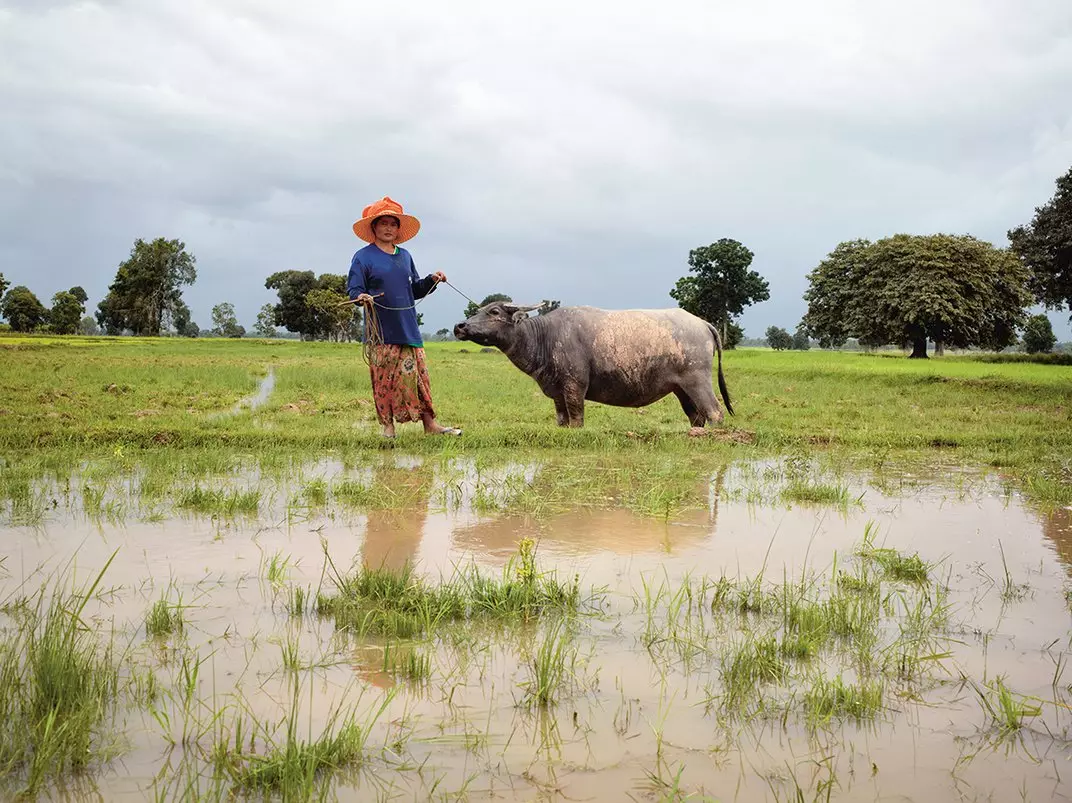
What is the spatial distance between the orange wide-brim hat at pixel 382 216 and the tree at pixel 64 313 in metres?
84.7

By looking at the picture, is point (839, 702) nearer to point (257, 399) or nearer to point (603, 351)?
point (603, 351)

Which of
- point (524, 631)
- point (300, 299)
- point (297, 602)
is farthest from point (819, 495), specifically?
point (300, 299)

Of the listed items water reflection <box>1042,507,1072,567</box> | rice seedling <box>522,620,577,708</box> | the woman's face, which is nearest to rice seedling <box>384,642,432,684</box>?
rice seedling <box>522,620,577,708</box>

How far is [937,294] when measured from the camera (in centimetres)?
3641

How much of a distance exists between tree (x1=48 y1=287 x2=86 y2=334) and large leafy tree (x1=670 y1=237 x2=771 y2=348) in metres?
57.0

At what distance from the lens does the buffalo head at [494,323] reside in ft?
28.6

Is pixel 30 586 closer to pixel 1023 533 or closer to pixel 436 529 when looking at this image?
pixel 436 529

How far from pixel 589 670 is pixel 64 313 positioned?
299 feet

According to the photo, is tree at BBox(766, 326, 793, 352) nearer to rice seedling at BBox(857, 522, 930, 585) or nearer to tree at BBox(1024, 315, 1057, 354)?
tree at BBox(1024, 315, 1057, 354)

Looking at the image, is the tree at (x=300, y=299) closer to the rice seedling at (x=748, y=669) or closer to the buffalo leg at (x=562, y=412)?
the buffalo leg at (x=562, y=412)

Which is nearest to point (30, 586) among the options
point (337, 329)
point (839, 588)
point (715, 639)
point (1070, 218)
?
point (715, 639)

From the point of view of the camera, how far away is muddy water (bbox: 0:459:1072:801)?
6.49ft

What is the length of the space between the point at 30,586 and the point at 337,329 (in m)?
78.8

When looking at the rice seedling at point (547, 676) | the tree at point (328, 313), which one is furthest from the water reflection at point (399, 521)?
the tree at point (328, 313)
